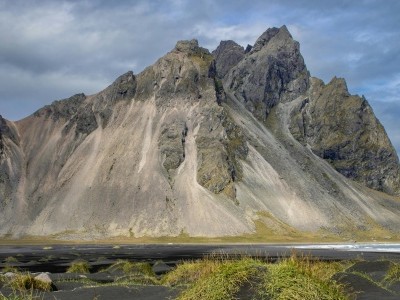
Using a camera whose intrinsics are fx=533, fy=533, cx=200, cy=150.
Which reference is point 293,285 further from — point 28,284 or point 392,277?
point 28,284

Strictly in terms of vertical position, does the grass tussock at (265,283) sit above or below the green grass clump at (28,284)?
above

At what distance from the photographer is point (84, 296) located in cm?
2205

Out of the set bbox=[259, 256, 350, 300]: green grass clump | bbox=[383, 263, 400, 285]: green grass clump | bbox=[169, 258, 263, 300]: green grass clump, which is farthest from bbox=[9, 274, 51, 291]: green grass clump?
bbox=[383, 263, 400, 285]: green grass clump

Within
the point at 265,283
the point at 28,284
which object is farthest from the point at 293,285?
the point at 28,284

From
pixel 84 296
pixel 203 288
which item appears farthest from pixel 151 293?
pixel 203 288

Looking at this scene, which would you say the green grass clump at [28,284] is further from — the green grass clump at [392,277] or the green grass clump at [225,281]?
the green grass clump at [392,277]

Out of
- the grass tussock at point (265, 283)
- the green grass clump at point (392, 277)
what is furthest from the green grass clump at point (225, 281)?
the green grass clump at point (392, 277)

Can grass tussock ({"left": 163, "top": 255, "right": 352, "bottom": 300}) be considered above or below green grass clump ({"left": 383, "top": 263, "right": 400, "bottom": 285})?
above

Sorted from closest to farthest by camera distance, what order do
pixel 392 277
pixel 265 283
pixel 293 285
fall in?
pixel 293 285
pixel 265 283
pixel 392 277

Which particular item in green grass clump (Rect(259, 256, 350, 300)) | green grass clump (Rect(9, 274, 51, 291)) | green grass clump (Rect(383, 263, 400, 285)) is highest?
green grass clump (Rect(259, 256, 350, 300))

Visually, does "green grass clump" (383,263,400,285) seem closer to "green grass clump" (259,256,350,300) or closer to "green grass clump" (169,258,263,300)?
"green grass clump" (259,256,350,300)

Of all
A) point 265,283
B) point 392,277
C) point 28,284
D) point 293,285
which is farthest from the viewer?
point 392,277

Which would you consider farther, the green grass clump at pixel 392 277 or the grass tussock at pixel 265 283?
the green grass clump at pixel 392 277

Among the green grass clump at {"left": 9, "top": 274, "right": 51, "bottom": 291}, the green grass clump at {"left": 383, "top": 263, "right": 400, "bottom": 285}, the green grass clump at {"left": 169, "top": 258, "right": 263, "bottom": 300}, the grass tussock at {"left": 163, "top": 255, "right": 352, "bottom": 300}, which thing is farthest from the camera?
the green grass clump at {"left": 383, "top": 263, "right": 400, "bottom": 285}
